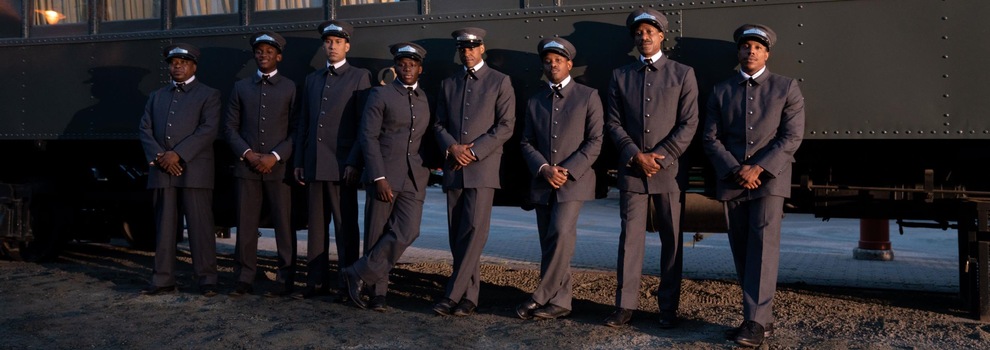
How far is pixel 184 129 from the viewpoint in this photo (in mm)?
6750

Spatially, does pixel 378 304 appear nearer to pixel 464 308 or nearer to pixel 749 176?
pixel 464 308

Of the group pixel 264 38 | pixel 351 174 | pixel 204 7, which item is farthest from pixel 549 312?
pixel 204 7

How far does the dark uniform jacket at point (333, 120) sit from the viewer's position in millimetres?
6309

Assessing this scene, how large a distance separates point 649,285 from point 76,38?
5025mm

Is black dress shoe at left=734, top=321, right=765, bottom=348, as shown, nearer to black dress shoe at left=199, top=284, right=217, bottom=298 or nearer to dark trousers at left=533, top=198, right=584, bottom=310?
dark trousers at left=533, top=198, right=584, bottom=310

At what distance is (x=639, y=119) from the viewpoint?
5.59 m

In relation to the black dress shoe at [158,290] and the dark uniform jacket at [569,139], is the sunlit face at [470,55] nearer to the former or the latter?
the dark uniform jacket at [569,139]

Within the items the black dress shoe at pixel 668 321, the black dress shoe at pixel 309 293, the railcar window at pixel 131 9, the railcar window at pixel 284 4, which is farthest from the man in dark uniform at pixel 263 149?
the black dress shoe at pixel 668 321

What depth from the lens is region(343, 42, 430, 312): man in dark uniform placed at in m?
6.06

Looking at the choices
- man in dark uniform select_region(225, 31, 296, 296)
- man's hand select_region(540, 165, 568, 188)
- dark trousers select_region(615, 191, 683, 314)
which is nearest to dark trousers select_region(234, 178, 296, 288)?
man in dark uniform select_region(225, 31, 296, 296)

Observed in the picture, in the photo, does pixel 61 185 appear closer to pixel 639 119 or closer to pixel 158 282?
pixel 158 282

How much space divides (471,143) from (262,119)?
1.67m

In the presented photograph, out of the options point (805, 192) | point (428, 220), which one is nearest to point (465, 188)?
point (805, 192)

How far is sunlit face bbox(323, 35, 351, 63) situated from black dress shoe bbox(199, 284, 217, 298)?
1934 mm
